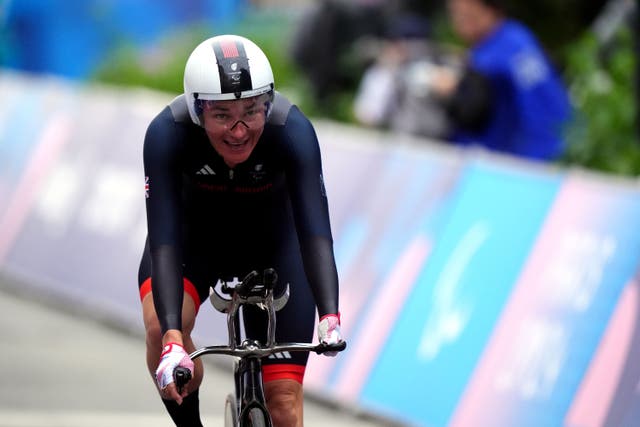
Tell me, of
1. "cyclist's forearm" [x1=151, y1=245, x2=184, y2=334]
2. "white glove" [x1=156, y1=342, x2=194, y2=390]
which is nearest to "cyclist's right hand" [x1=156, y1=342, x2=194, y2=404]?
"white glove" [x1=156, y1=342, x2=194, y2=390]

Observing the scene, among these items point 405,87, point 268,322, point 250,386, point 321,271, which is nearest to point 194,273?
point 268,322

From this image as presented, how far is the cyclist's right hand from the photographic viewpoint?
17.0 feet

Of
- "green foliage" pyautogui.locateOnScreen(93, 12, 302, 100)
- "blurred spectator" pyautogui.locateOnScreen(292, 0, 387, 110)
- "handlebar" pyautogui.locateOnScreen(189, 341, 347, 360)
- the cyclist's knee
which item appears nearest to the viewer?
"handlebar" pyautogui.locateOnScreen(189, 341, 347, 360)

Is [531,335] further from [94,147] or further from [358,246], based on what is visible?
[94,147]

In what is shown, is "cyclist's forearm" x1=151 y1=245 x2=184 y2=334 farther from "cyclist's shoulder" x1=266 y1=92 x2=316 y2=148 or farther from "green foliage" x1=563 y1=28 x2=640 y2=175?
"green foliage" x1=563 y1=28 x2=640 y2=175

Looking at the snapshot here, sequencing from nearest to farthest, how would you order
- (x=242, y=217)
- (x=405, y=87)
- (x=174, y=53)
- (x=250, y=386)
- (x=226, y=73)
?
(x=226, y=73)
(x=250, y=386)
(x=242, y=217)
(x=405, y=87)
(x=174, y=53)

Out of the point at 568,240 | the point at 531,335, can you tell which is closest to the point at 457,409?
the point at 531,335

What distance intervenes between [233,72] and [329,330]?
96cm

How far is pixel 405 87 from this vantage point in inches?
445

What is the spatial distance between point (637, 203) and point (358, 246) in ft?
7.36

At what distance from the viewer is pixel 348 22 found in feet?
50.7

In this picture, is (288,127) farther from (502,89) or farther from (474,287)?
(502,89)

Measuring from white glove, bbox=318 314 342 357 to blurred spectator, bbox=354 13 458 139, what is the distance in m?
4.98

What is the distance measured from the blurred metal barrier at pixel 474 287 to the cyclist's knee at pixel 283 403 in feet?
5.95
